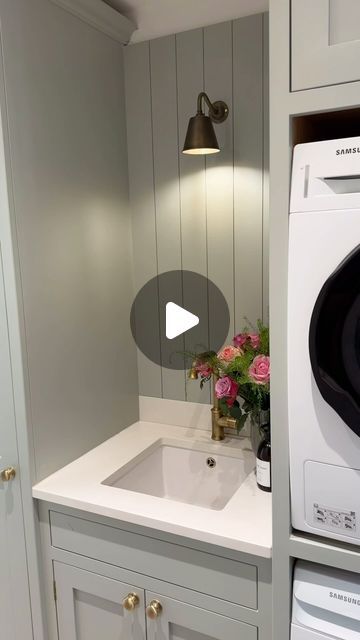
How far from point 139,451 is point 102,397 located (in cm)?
23

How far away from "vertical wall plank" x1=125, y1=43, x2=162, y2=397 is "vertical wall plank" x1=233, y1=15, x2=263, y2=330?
334 mm

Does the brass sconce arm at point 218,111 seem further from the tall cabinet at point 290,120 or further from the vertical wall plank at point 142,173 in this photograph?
the tall cabinet at point 290,120

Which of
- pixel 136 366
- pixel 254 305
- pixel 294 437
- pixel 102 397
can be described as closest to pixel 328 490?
pixel 294 437

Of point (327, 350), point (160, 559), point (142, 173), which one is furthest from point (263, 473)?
point (142, 173)

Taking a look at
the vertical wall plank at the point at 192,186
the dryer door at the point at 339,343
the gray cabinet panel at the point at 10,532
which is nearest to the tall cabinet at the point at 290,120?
the dryer door at the point at 339,343

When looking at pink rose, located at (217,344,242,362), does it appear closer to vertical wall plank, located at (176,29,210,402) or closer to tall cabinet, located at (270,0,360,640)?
vertical wall plank, located at (176,29,210,402)

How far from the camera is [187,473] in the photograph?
6.01ft

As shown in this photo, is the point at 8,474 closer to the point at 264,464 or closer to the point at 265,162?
the point at 264,464

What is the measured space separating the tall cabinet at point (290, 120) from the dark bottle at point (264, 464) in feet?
1.06

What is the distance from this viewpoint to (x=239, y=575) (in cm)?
125

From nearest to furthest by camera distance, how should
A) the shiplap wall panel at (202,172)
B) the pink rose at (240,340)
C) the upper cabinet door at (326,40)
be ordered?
the upper cabinet door at (326,40)
the pink rose at (240,340)
the shiplap wall panel at (202,172)

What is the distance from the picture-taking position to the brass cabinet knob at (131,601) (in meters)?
1.39

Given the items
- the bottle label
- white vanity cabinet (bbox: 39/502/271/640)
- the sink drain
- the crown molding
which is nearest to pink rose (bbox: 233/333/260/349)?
the bottle label

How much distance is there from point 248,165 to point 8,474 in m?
1.24
